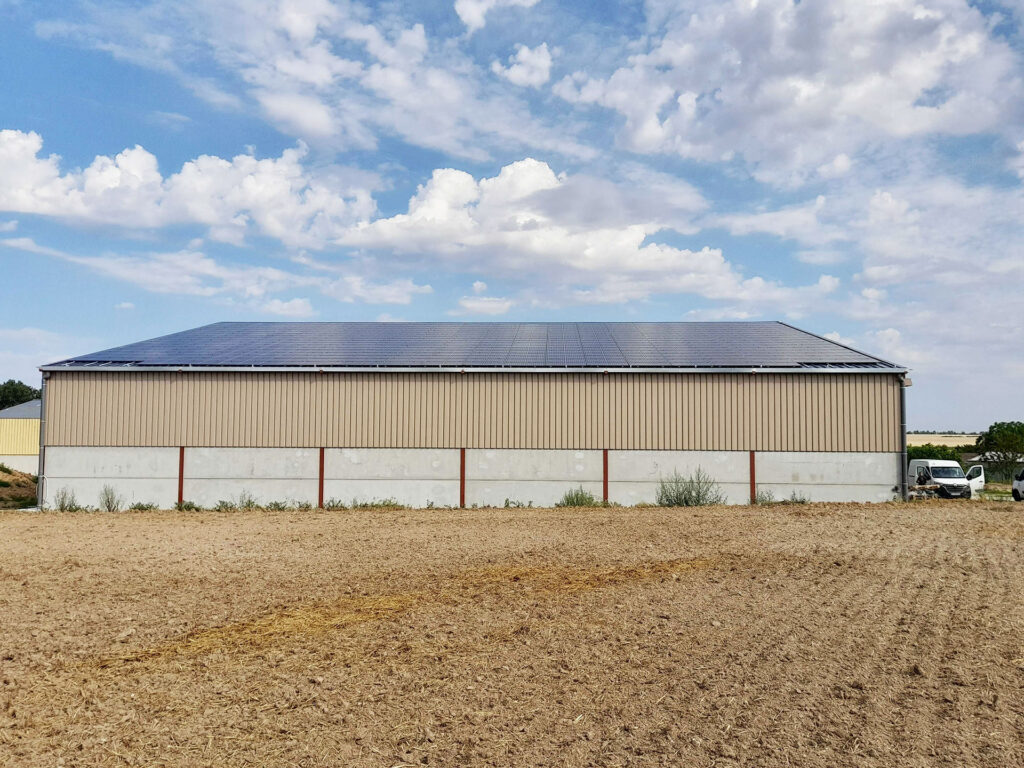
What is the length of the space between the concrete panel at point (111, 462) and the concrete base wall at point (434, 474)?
35 millimetres

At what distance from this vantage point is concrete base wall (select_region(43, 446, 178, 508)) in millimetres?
25484

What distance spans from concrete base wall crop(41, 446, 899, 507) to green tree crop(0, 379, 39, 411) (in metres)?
80.0

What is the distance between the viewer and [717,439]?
25.0m

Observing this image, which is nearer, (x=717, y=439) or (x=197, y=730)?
(x=197, y=730)

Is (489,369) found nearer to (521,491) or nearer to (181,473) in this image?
(521,491)

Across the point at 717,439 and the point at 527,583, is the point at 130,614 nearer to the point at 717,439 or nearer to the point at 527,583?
the point at 527,583

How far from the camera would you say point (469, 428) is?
25.2m

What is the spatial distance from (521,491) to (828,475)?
10353mm

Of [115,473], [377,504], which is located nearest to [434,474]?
[377,504]

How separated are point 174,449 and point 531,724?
2222 centimetres

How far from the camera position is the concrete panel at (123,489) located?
25.4 m

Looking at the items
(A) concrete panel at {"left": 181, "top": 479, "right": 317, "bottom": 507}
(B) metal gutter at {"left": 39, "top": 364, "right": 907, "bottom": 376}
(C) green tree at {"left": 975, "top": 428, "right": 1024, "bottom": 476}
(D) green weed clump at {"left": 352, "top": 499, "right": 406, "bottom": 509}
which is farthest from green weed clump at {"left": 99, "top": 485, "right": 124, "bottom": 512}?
(C) green tree at {"left": 975, "top": 428, "right": 1024, "bottom": 476}

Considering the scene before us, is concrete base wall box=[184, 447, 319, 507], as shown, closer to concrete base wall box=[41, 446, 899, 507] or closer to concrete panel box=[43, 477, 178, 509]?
concrete base wall box=[41, 446, 899, 507]

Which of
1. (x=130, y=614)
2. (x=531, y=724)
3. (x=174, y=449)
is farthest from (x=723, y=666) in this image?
(x=174, y=449)
